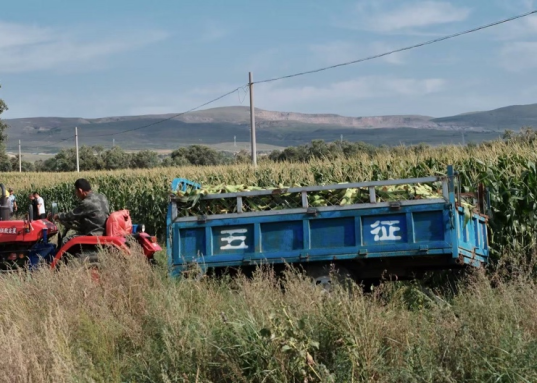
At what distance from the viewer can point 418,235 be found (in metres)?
9.52

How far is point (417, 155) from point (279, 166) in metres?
5.55

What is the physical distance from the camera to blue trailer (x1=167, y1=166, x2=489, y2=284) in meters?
9.50

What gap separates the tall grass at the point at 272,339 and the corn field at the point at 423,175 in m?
4.44

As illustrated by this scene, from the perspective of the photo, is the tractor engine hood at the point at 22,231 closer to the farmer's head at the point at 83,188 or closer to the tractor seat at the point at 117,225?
the farmer's head at the point at 83,188

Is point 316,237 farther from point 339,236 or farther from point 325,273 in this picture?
point 325,273

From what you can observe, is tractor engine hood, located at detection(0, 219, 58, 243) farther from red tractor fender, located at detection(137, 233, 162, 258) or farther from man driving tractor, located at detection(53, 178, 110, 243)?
red tractor fender, located at detection(137, 233, 162, 258)

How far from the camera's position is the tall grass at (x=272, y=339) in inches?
233

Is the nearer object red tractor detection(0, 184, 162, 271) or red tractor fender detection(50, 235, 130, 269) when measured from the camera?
red tractor fender detection(50, 235, 130, 269)

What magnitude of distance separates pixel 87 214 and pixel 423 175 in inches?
288

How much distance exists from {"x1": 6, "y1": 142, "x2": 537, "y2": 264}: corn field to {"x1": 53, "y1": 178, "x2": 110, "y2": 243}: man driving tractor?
184cm

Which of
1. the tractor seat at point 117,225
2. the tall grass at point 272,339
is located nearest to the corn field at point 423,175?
the tractor seat at point 117,225

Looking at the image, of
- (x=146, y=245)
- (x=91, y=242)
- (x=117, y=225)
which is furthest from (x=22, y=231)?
(x=146, y=245)

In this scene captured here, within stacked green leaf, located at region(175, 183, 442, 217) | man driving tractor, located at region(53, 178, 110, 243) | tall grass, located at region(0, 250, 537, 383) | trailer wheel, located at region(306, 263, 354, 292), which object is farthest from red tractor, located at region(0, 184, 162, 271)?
trailer wheel, located at region(306, 263, 354, 292)

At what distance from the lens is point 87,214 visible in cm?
1048
